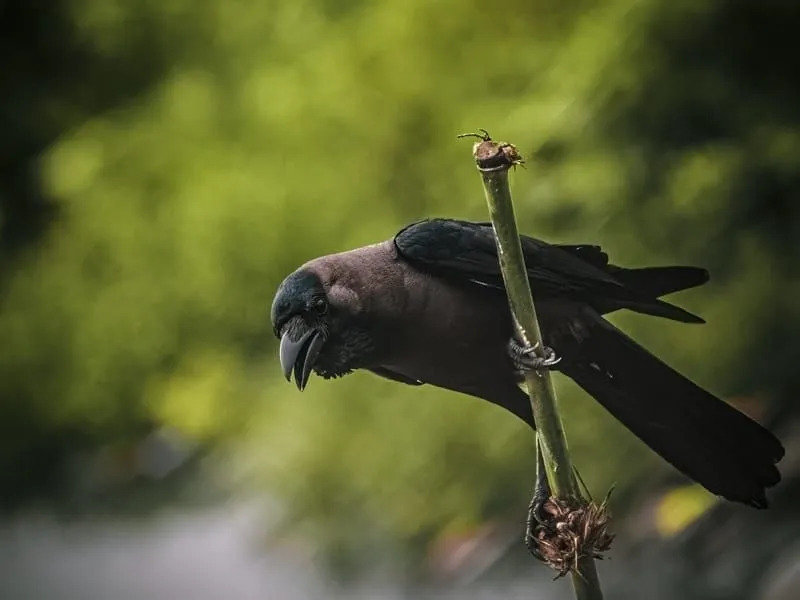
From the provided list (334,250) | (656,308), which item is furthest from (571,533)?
(334,250)

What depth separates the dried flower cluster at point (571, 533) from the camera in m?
1.33

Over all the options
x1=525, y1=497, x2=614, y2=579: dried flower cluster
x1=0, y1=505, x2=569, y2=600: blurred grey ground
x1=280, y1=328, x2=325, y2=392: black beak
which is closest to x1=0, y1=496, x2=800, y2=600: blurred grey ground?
x1=0, y1=505, x2=569, y2=600: blurred grey ground

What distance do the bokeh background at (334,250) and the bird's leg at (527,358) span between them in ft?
0.87

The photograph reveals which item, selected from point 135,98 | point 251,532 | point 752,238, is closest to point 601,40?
point 752,238

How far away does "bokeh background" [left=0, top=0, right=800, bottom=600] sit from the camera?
71.1 inches

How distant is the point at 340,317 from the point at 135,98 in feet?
2.98

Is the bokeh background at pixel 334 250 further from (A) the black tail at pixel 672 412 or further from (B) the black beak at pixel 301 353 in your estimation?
(B) the black beak at pixel 301 353

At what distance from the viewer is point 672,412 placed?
1.63 meters

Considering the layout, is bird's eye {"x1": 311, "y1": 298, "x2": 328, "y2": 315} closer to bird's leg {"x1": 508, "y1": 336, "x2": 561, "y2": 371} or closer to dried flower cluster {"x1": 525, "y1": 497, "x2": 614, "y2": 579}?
bird's leg {"x1": 508, "y1": 336, "x2": 561, "y2": 371}

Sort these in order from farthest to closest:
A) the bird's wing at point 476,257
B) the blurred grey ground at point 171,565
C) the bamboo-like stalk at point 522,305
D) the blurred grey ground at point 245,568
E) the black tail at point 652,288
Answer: the blurred grey ground at point 171,565, the blurred grey ground at point 245,568, the black tail at point 652,288, the bird's wing at point 476,257, the bamboo-like stalk at point 522,305

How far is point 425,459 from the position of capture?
6.17ft

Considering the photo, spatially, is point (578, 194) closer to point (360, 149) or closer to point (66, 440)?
point (360, 149)

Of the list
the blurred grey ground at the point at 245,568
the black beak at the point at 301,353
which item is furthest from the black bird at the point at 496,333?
the blurred grey ground at the point at 245,568

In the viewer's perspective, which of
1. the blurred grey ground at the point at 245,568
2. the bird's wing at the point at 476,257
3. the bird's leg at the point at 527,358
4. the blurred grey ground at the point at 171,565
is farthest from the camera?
the blurred grey ground at the point at 171,565
